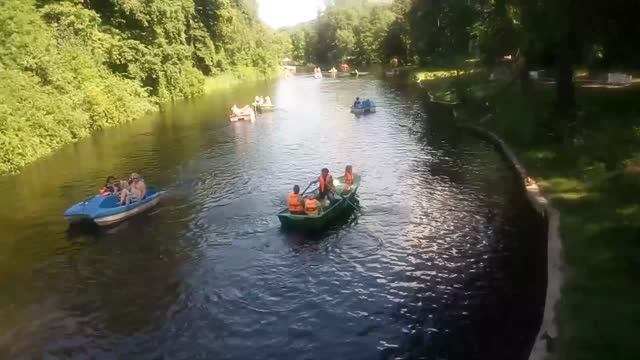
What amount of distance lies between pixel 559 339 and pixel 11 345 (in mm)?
13805

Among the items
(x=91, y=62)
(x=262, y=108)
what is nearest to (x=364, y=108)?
(x=262, y=108)

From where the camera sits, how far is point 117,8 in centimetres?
5616

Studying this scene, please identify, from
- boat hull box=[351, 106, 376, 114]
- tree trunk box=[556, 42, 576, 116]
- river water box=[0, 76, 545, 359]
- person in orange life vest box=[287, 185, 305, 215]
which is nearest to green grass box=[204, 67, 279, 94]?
boat hull box=[351, 106, 376, 114]

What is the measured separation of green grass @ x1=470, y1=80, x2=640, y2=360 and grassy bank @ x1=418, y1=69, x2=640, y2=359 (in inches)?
0.9

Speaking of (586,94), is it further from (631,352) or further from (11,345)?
(11,345)

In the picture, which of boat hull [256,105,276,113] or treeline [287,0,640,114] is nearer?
treeline [287,0,640,114]

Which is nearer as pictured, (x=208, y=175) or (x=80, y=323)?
(x=80, y=323)

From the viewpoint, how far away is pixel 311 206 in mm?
21422

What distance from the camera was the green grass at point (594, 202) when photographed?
1212 cm

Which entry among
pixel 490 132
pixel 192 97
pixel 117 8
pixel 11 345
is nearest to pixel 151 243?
pixel 11 345

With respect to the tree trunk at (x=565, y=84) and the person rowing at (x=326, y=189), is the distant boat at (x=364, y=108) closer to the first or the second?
the tree trunk at (x=565, y=84)

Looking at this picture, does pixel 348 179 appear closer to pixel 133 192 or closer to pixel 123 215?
pixel 133 192

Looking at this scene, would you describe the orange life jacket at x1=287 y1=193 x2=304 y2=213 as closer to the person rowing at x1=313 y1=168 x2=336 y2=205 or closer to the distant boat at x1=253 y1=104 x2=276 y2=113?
the person rowing at x1=313 y1=168 x2=336 y2=205

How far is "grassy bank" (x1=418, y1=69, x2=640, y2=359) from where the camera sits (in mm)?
12141
